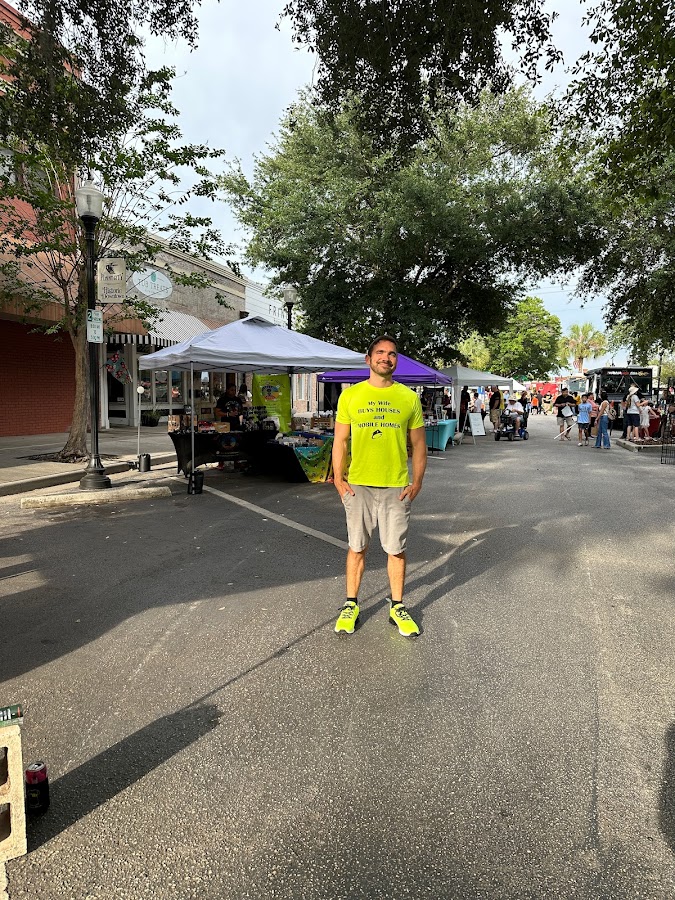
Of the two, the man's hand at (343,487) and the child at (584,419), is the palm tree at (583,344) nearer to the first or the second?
the child at (584,419)

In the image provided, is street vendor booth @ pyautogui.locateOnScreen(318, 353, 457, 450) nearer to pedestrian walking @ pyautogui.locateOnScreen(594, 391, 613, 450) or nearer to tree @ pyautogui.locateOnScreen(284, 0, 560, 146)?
pedestrian walking @ pyautogui.locateOnScreen(594, 391, 613, 450)

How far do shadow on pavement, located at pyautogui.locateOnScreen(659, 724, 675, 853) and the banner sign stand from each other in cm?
1010

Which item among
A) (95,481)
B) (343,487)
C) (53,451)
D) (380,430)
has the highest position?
(380,430)

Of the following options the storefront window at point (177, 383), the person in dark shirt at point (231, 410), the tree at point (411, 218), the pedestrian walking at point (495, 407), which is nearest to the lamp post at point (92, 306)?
the person in dark shirt at point (231, 410)

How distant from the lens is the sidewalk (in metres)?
9.82

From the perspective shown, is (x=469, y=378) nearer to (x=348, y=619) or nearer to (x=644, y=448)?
(x=644, y=448)

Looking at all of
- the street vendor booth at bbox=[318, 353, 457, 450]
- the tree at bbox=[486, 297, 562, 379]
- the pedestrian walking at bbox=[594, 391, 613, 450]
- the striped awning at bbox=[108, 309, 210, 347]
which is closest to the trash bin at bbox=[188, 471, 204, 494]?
the street vendor booth at bbox=[318, 353, 457, 450]

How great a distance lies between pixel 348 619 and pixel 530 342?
2569 inches

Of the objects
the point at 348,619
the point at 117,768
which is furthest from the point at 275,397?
the point at 117,768

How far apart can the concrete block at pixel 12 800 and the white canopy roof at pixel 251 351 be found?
298 inches

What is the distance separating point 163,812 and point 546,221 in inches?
782

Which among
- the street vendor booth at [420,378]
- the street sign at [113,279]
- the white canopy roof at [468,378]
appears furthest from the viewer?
the white canopy roof at [468,378]

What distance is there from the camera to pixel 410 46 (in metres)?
6.79

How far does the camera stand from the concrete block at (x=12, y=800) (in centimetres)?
198
